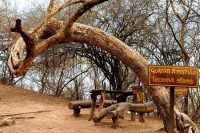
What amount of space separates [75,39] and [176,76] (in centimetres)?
352

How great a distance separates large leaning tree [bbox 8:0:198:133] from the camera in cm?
820

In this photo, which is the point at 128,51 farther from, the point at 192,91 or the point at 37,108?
the point at 192,91

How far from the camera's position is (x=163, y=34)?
16.2 metres

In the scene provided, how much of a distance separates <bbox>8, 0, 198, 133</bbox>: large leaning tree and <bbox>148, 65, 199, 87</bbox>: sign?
6.12ft

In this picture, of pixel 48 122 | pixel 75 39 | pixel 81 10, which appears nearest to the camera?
pixel 81 10

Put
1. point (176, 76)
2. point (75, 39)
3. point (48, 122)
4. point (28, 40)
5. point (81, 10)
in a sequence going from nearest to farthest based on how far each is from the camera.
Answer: point (176, 76), point (28, 40), point (81, 10), point (75, 39), point (48, 122)

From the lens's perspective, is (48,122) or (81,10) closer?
(81,10)

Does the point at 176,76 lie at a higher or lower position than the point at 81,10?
lower

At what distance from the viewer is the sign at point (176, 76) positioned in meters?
6.89

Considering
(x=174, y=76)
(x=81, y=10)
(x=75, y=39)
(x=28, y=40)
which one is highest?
(x=81, y=10)

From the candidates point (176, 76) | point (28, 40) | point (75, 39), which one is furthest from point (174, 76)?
point (75, 39)

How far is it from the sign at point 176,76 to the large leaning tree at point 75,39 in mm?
1867

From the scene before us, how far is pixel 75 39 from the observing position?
9852 mm

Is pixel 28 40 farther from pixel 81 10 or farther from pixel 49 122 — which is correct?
pixel 49 122
